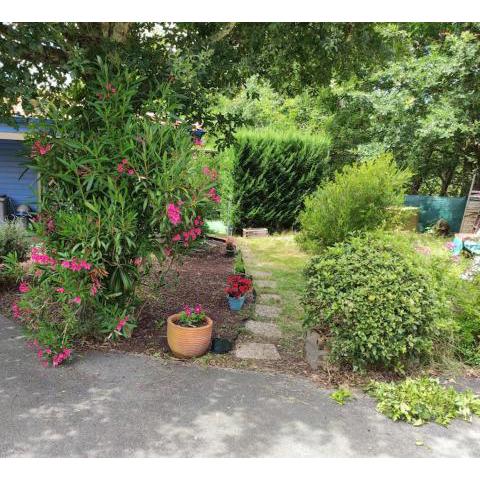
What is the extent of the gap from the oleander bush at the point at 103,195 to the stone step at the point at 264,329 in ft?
4.63

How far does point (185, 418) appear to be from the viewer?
271cm

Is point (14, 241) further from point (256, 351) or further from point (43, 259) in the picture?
point (256, 351)

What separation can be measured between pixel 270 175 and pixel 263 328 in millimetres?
6868

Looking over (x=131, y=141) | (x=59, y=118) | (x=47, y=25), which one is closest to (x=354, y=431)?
(x=131, y=141)

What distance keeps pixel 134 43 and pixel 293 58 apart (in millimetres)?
2086

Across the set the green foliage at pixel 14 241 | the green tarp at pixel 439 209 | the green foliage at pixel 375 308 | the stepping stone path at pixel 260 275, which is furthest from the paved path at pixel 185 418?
the green tarp at pixel 439 209

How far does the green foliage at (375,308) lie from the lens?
10.4 ft

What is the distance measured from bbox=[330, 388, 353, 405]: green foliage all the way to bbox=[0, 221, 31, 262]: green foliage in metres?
4.71

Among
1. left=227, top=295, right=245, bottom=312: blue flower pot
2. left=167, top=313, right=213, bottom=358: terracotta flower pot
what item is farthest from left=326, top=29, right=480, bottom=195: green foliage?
left=167, top=313, right=213, bottom=358: terracotta flower pot

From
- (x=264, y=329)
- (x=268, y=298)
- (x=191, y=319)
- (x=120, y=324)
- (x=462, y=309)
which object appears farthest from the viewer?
(x=268, y=298)

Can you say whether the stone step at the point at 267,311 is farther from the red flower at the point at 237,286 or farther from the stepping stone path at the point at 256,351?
the stepping stone path at the point at 256,351

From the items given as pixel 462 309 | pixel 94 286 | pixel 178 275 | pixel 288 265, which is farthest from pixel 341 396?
pixel 288 265

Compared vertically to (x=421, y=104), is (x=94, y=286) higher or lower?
lower

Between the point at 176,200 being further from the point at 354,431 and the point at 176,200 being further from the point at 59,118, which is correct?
the point at 354,431
